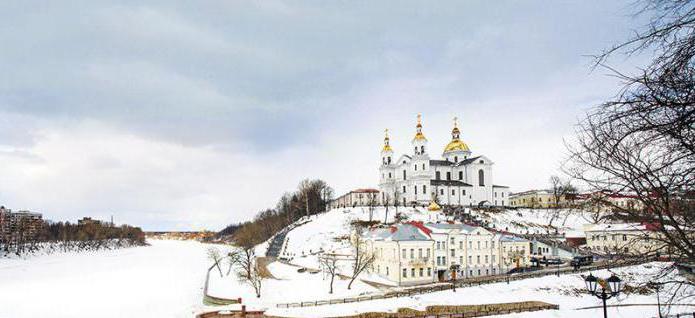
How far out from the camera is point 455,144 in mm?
139125

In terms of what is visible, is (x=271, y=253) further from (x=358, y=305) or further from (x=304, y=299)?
(x=358, y=305)

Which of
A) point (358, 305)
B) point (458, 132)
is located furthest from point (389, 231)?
point (458, 132)

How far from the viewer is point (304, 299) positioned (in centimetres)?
4475

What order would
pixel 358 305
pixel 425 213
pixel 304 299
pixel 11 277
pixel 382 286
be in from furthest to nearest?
1. pixel 425 213
2. pixel 11 277
3. pixel 382 286
4. pixel 304 299
5. pixel 358 305

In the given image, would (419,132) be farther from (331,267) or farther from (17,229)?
(17,229)

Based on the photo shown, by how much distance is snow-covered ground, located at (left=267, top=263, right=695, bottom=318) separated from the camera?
3120cm

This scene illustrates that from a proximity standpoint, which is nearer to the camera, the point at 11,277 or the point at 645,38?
the point at 645,38

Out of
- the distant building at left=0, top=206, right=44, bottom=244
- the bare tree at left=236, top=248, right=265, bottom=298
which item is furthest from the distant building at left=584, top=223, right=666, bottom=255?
the distant building at left=0, top=206, right=44, bottom=244

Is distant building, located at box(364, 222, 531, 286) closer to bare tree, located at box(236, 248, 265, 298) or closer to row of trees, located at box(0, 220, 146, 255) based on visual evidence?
bare tree, located at box(236, 248, 265, 298)

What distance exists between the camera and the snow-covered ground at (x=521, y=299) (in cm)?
3120

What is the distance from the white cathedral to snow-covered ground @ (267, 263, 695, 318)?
7242 cm

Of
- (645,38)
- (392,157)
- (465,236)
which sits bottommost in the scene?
(465,236)

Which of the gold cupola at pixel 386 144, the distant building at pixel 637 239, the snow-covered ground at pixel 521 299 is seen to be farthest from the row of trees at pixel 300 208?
the distant building at pixel 637 239

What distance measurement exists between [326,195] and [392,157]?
3712 cm
